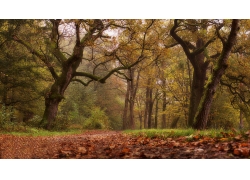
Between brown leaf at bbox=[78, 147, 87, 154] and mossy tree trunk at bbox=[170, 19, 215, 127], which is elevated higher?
mossy tree trunk at bbox=[170, 19, 215, 127]

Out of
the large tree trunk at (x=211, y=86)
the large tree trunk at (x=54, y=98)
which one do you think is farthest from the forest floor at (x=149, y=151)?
the large tree trunk at (x=54, y=98)

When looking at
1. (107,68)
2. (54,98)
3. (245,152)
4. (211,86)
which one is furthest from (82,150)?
(107,68)

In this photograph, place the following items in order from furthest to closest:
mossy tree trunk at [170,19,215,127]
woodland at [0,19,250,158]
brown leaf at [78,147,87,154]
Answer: mossy tree trunk at [170,19,215,127]
woodland at [0,19,250,158]
brown leaf at [78,147,87,154]

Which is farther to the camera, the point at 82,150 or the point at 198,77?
the point at 198,77

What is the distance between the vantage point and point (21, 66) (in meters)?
7.98

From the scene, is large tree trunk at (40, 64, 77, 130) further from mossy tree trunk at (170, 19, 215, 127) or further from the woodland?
mossy tree trunk at (170, 19, 215, 127)

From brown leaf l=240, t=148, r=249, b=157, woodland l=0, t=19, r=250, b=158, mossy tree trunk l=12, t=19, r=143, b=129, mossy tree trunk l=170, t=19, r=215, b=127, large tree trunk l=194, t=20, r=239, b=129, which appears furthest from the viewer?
mossy tree trunk l=170, t=19, r=215, b=127

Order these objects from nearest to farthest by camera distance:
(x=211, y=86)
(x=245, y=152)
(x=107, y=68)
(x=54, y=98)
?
1. (x=245, y=152)
2. (x=211, y=86)
3. (x=54, y=98)
4. (x=107, y=68)

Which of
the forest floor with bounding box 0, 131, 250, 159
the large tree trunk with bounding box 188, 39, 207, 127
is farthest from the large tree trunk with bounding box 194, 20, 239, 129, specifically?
the large tree trunk with bounding box 188, 39, 207, 127

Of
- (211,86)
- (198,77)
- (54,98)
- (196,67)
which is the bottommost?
(54,98)

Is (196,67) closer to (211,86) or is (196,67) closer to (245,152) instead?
(211,86)
